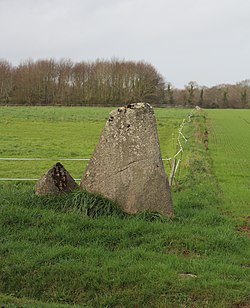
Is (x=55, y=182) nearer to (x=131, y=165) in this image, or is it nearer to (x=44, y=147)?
(x=131, y=165)

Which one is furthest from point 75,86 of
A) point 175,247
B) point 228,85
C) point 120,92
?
point 175,247

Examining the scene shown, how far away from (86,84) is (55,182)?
92.0 meters

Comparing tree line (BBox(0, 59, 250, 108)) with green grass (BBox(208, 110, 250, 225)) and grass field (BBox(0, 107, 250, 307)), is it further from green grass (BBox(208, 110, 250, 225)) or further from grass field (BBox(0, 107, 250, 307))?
grass field (BBox(0, 107, 250, 307))

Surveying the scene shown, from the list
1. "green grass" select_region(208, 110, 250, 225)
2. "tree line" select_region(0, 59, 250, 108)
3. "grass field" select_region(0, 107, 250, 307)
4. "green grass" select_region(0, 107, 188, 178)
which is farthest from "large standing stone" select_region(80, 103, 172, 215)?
"tree line" select_region(0, 59, 250, 108)

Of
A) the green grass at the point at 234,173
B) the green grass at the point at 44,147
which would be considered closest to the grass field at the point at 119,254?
the green grass at the point at 234,173

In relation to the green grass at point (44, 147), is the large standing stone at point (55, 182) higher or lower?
higher

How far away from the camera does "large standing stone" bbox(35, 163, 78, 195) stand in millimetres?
10094

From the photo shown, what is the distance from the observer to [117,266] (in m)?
7.00

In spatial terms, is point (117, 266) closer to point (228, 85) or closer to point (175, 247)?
point (175, 247)

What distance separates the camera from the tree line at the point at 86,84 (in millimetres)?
94562

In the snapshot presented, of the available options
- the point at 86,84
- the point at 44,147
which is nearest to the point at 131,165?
the point at 44,147

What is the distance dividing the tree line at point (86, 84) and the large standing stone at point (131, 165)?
83885 millimetres

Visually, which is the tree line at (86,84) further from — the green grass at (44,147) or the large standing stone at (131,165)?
the large standing stone at (131,165)

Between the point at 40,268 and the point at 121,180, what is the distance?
133 inches
